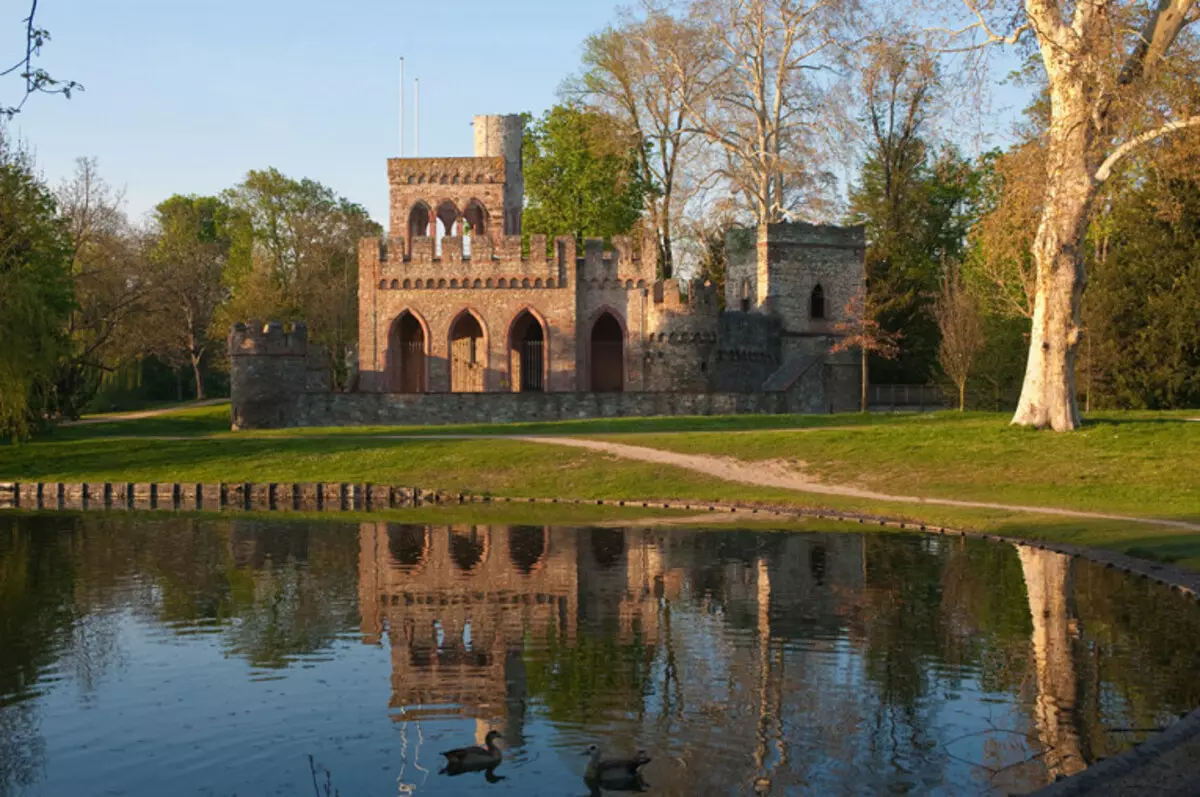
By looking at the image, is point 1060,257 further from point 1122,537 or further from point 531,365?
point 531,365

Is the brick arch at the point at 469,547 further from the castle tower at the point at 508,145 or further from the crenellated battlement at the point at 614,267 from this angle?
the castle tower at the point at 508,145

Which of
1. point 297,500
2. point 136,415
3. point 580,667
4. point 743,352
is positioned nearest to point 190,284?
point 136,415

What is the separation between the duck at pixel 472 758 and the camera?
8.84 metres

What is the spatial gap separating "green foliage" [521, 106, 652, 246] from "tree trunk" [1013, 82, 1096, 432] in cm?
3137

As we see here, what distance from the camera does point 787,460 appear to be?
28.2 meters

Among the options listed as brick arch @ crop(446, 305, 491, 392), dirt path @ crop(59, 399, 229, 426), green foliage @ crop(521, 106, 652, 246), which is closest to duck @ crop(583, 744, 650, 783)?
dirt path @ crop(59, 399, 229, 426)

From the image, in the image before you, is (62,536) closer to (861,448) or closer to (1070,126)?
(861,448)

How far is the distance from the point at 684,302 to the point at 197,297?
32.3 metres

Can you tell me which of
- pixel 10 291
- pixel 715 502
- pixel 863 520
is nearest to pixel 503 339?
pixel 10 291

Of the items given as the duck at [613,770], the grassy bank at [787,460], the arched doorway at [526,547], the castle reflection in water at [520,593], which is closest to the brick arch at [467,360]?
the grassy bank at [787,460]

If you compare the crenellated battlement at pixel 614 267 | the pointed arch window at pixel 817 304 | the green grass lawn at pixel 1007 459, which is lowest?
the green grass lawn at pixel 1007 459

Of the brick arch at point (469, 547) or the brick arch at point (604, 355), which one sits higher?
the brick arch at point (604, 355)

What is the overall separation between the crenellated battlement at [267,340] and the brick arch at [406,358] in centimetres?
703

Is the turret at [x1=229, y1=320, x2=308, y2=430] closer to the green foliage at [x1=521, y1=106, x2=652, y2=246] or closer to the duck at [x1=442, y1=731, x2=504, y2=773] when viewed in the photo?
the green foliage at [x1=521, y1=106, x2=652, y2=246]
